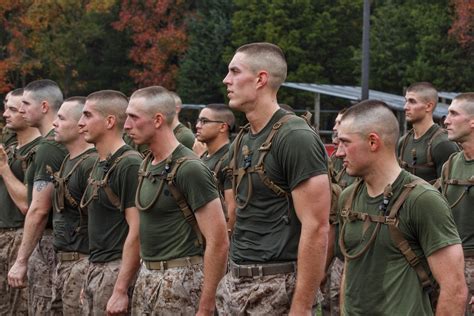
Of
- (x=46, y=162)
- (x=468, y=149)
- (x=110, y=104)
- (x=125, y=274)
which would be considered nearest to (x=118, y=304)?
(x=125, y=274)

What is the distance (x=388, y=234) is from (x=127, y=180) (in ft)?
10.1

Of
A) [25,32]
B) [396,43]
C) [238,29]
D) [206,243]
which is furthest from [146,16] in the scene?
[206,243]

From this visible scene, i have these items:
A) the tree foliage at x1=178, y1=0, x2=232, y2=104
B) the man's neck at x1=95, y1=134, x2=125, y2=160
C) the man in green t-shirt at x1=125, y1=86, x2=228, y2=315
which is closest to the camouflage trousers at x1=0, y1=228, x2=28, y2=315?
the man's neck at x1=95, y1=134, x2=125, y2=160

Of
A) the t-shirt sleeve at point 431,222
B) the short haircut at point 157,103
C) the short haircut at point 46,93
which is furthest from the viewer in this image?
the short haircut at point 46,93

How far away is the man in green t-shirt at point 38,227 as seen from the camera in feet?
31.0

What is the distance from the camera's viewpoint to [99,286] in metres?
8.32

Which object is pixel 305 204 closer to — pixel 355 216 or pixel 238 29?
pixel 355 216

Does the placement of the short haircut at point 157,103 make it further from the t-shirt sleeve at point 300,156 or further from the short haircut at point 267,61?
the t-shirt sleeve at point 300,156

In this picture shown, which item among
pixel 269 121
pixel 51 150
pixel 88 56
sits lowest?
pixel 88 56

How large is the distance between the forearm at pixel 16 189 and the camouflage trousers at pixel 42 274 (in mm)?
509

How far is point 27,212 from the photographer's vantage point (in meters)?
9.89

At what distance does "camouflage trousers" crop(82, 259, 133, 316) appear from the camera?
8.30m

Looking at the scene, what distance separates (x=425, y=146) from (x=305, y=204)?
5424 mm

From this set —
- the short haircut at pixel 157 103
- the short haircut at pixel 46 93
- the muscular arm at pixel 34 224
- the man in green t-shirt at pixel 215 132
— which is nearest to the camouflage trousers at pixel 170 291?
the short haircut at pixel 157 103
